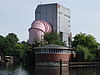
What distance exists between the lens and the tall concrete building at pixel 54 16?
11950 cm

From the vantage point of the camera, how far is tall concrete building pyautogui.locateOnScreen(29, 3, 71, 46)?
392ft

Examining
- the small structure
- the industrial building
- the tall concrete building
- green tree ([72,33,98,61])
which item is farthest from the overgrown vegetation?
the tall concrete building

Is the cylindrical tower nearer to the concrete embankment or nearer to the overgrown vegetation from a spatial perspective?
the overgrown vegetation

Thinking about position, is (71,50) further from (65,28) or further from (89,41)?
(65,28)

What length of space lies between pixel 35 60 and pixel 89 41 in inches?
912

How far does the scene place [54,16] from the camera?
120 meters

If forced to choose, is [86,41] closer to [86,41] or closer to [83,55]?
[86,41]

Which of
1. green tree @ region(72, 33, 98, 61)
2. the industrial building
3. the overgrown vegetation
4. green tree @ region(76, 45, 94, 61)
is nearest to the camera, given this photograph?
green tree @ region(76, 45, 94, 61)

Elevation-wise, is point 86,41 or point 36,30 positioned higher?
point 36,30

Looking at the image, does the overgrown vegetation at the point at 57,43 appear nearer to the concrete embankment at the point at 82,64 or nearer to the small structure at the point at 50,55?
the concrete embankment at the point at 82,64

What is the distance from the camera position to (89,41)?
94.9 meters

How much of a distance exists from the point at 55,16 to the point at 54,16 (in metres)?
0.45

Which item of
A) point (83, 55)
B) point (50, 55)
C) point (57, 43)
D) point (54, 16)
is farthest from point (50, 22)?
point (50, 55)

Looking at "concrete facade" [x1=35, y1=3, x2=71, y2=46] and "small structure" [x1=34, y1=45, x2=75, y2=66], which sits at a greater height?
"concrete facade" [x1=35, y1=3, x2=71, y2=46]
